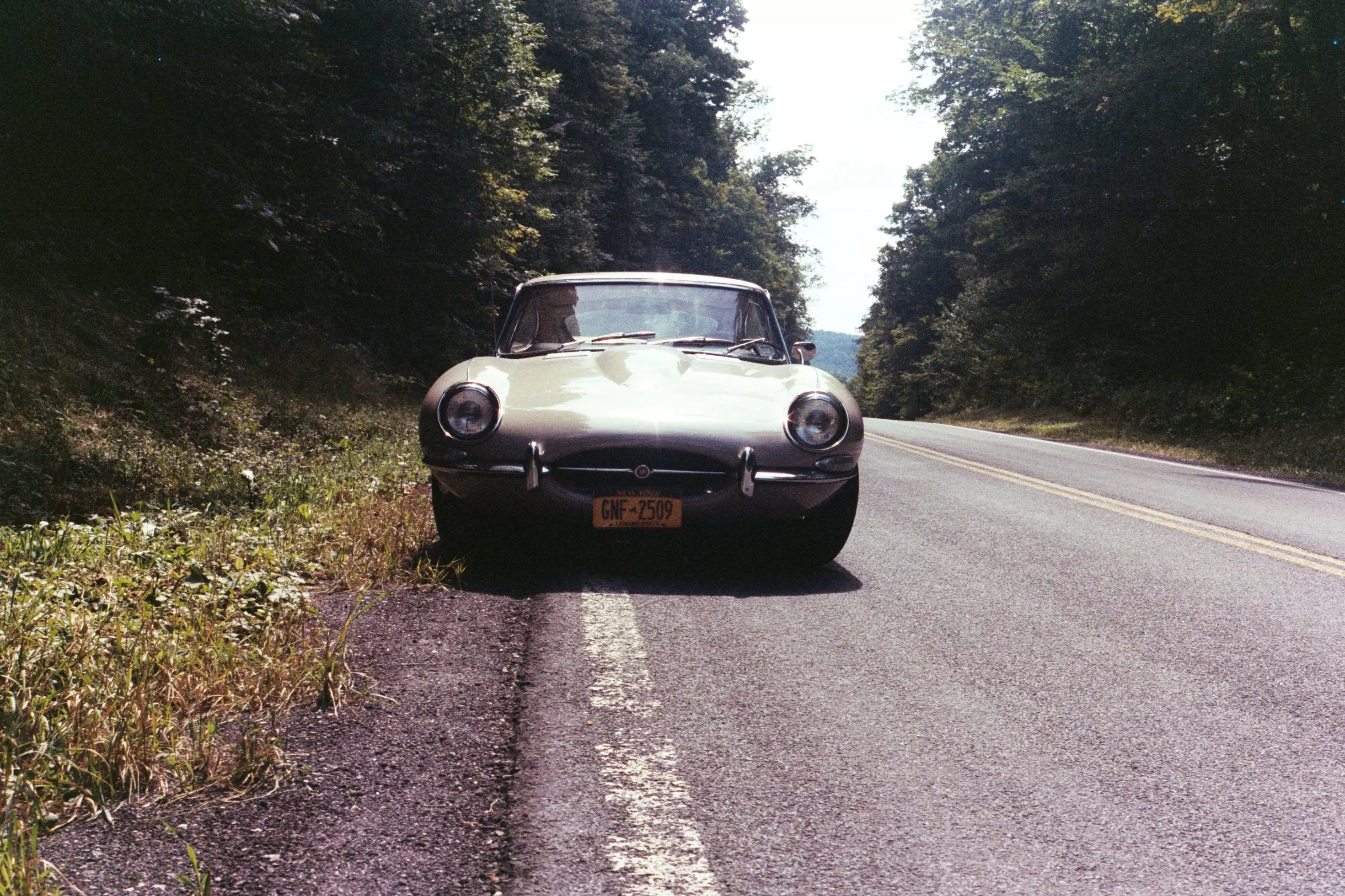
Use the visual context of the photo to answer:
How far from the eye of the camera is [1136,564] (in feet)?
20.0

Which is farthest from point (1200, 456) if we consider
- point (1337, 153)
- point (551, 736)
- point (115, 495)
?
point (551, 736)

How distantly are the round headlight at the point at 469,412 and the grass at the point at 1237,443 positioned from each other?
430 inches

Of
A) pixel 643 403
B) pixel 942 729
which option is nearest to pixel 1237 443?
pixel 643 403

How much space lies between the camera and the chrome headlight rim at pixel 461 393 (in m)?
5.23

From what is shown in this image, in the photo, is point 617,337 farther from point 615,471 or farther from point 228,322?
point 228,322

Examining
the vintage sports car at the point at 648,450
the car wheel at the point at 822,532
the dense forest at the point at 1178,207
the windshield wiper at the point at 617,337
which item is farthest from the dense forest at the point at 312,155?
the dense forest at the point at 1178,207

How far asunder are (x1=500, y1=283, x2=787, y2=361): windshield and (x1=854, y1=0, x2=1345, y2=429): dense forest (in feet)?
56.6

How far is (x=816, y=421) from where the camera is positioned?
5434mm

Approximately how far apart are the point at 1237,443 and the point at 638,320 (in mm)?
16715

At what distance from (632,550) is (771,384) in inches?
45.1

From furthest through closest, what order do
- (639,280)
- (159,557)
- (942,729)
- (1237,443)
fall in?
1. (1237,443)
2. (639,280)
3. (159,557)
4. (942,729)

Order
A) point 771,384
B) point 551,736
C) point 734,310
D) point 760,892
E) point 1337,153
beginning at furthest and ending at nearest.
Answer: point 1337,153 < point 734,310 < point 771,384 < point 551,736 < point 760,892

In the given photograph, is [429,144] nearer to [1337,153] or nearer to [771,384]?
[771,384]

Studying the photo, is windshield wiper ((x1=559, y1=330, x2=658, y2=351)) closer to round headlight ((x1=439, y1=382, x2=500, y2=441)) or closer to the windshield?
the windshield
